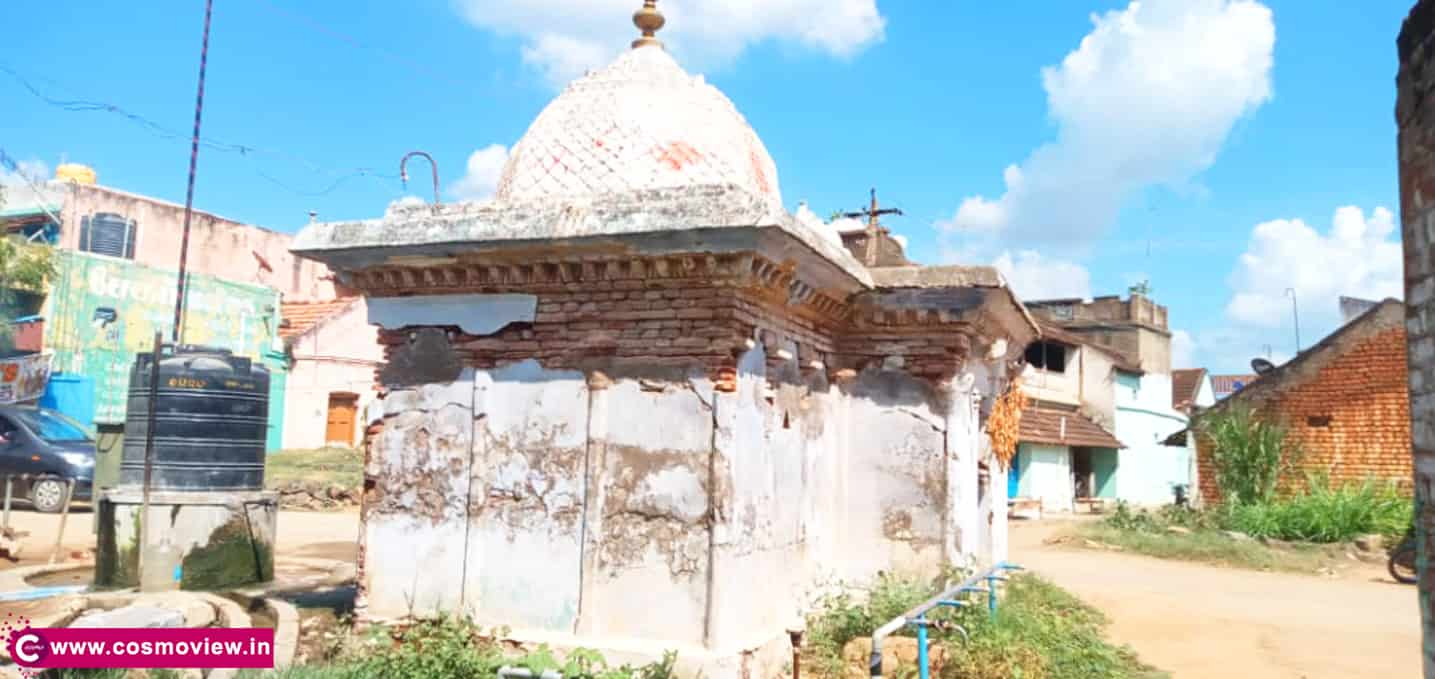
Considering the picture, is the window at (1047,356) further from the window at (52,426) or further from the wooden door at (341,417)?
the window at (52,426)

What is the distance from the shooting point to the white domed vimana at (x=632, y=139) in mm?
7059

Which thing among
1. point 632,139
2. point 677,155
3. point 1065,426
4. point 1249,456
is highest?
point 632,139

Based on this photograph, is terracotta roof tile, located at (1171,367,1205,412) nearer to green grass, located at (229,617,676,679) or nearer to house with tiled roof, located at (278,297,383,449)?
house with tiled roof, located at (278,297,383,449)

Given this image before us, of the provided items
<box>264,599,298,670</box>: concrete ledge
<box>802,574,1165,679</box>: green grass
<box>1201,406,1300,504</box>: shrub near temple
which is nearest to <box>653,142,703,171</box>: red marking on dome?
<box>802,574,1165,679</box>: green grass

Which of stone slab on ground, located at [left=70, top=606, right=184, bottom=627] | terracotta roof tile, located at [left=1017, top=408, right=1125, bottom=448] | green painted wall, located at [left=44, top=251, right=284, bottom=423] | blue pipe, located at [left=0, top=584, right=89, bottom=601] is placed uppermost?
green painted wall, located at [left=44, top=251, right=284, bottom=423]

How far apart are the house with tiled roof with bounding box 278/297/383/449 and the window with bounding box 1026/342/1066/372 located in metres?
19.8

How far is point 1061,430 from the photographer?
1234 inches

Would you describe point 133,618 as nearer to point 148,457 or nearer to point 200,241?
point 148,457

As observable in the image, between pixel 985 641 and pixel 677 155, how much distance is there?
3852 millimetres

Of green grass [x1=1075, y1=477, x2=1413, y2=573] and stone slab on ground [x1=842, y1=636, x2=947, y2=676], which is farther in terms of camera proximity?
green grass [x1=1075, y1=477, x2=1413, y2=573]

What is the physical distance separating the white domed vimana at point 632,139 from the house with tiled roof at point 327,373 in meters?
20.0

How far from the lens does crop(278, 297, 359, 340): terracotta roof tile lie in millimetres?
27062

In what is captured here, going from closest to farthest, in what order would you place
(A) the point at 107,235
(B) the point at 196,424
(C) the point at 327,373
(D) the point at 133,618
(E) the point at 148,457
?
(D) the point at 133,618 < (E) the point at 148,457 < (B) the point at 196,424 < (A) the point at 107,235 < (C) the point at 327,373

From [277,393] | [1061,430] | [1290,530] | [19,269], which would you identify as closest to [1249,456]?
[1290,530]
